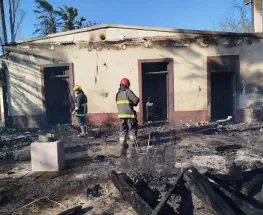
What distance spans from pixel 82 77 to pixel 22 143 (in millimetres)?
4284

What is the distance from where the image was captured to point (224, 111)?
1141cm

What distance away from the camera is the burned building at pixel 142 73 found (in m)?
10.3

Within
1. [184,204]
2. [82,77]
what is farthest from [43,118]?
[184,204]

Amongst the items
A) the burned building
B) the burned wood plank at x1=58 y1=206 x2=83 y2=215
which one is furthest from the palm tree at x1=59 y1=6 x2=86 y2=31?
the burned wood plank at x1=58 y1=206 x2=83 y2=215

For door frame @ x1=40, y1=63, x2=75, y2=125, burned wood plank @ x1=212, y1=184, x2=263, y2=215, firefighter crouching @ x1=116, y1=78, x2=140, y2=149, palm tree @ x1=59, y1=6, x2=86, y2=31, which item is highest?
palm tree @ x1=59, y1=6, x2=86, y2=31

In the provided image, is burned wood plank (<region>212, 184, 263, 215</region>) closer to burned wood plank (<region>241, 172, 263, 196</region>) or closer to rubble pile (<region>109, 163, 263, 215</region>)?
rubble pile (<region>109, 163, 263, 215</region>)

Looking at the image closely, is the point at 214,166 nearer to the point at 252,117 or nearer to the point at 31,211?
the point at 31,211

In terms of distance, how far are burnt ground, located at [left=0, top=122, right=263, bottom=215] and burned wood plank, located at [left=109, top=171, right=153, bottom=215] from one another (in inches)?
6.5

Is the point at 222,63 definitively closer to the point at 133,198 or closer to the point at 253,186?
the point at 253,186

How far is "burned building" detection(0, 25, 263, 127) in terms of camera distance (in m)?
10.3

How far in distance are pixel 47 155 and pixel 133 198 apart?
8.01 ft

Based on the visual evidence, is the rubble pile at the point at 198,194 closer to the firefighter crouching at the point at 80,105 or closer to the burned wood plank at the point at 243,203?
the burned wood plank at the point at 243,203

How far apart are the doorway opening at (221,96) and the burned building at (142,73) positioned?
0.15 ft

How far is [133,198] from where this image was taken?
323cm
